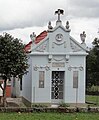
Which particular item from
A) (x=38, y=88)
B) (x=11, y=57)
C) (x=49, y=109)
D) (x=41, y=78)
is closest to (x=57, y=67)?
(x=41, y=78)

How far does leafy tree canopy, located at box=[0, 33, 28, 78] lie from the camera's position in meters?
24.5

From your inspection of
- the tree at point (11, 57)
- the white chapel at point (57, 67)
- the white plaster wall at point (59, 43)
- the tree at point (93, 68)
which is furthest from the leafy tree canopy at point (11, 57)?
the tree at point (93, 68)

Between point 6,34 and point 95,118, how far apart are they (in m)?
9.16

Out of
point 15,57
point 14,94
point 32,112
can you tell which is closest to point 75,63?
point 15,57

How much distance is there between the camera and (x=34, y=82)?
1081 inches

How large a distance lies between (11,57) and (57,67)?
4.27 metres

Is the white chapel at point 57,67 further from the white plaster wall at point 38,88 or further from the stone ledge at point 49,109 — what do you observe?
the stone ledge at point 49,109

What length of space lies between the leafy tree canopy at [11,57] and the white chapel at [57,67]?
2.23 metres


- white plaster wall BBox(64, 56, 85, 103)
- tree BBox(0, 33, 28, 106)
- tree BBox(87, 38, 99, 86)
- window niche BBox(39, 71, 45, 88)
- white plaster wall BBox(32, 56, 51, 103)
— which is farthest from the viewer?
tree BBox(87, 38, 99, 86)

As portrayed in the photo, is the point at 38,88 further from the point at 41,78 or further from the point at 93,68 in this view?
the point at 93,68

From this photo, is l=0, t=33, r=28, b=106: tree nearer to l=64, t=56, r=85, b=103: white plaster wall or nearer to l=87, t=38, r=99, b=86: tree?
l=64, t=56, r=85, b=103: white plaster wall

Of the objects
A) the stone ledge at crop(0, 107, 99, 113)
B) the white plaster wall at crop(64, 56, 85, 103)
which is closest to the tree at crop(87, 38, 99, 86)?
the white plaster wall at crop(64, 56, 85, 103)

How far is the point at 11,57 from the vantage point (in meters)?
24.8

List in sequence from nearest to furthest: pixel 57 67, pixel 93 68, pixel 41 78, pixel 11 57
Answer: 1. pixel 11 57
2. pixel 41 78
3. pixel 57 67
4. pixel 93 68
